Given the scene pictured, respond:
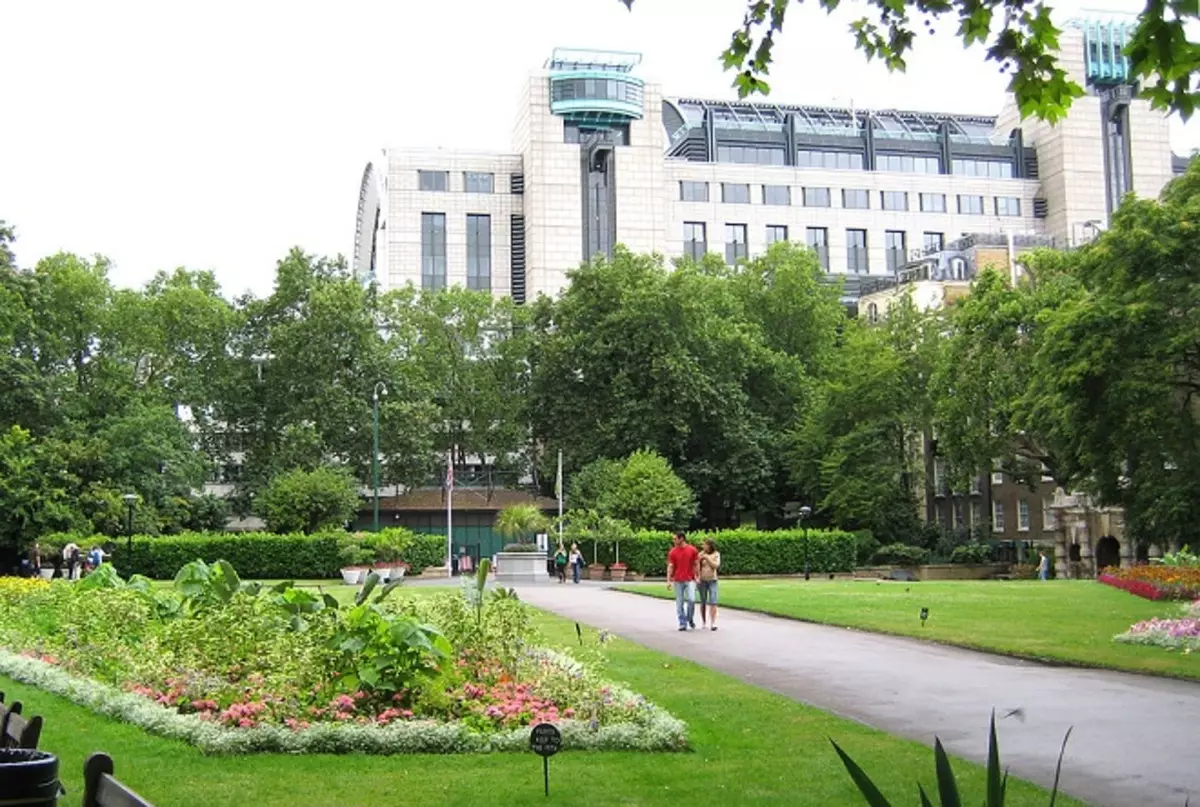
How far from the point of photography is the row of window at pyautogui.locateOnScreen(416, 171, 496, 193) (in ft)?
331

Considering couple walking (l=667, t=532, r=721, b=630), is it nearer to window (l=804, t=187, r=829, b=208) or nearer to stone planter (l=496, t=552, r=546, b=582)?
stone planter (l=496, t=552, r=546, b=582)

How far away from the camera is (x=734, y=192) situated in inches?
4144

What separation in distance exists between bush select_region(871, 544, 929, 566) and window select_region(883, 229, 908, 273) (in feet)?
151

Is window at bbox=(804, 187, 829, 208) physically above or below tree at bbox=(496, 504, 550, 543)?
above

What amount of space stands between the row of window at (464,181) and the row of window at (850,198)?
14.6 meters

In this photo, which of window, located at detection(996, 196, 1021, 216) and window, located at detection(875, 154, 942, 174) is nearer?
window, located at detection(996, 196, 1021, 216)

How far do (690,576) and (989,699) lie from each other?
10.0m

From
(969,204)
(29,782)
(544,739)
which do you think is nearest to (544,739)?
(544,739)

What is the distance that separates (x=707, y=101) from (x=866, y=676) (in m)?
99.2

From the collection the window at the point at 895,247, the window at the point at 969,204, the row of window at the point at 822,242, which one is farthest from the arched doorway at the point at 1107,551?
the window at the point at 969,204

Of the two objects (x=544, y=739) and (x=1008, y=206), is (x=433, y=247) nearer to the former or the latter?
(x=1008, y=206)

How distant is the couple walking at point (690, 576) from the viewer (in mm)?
24312

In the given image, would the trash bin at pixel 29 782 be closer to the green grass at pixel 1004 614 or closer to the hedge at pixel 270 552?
the green grass at pixel 1004 614

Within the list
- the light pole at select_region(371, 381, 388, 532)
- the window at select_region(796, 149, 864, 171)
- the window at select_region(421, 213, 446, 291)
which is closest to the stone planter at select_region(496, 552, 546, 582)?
the light pole at select_region(371, 381, 388, 532)
